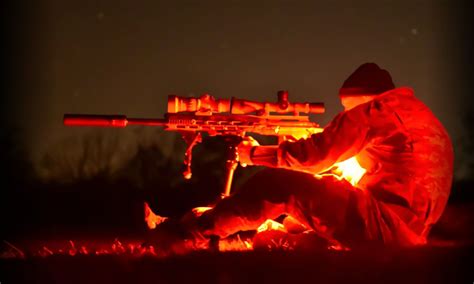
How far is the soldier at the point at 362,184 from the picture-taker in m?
2.84

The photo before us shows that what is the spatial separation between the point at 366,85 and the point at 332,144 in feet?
1.76

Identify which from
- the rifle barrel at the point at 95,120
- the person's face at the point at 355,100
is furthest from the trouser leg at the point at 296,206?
the rifle barrel at the point at 95,120

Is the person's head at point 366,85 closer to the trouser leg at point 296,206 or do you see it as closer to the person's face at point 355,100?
the person's face at point 355,100

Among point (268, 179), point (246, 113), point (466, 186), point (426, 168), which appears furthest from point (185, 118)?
point (466, 186)

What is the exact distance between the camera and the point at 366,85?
3.21 m

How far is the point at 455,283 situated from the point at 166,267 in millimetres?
1443

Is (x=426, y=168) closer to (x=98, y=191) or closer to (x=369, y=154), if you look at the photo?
(x=369, y=154)

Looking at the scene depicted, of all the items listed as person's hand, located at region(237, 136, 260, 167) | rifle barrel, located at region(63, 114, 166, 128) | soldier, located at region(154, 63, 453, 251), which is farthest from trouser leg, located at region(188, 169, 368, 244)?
rifle barrel, located at region(63, 114, 166, 128)

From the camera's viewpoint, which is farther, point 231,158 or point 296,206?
point 231,158

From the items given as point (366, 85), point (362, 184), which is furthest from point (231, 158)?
point (366, 85)

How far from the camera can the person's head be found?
3203mm

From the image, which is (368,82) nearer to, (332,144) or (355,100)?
(355,100)

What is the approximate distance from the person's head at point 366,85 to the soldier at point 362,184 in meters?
0.16

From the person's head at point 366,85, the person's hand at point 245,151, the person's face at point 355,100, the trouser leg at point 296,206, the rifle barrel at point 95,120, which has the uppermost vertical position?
the person's head at point 366,85
